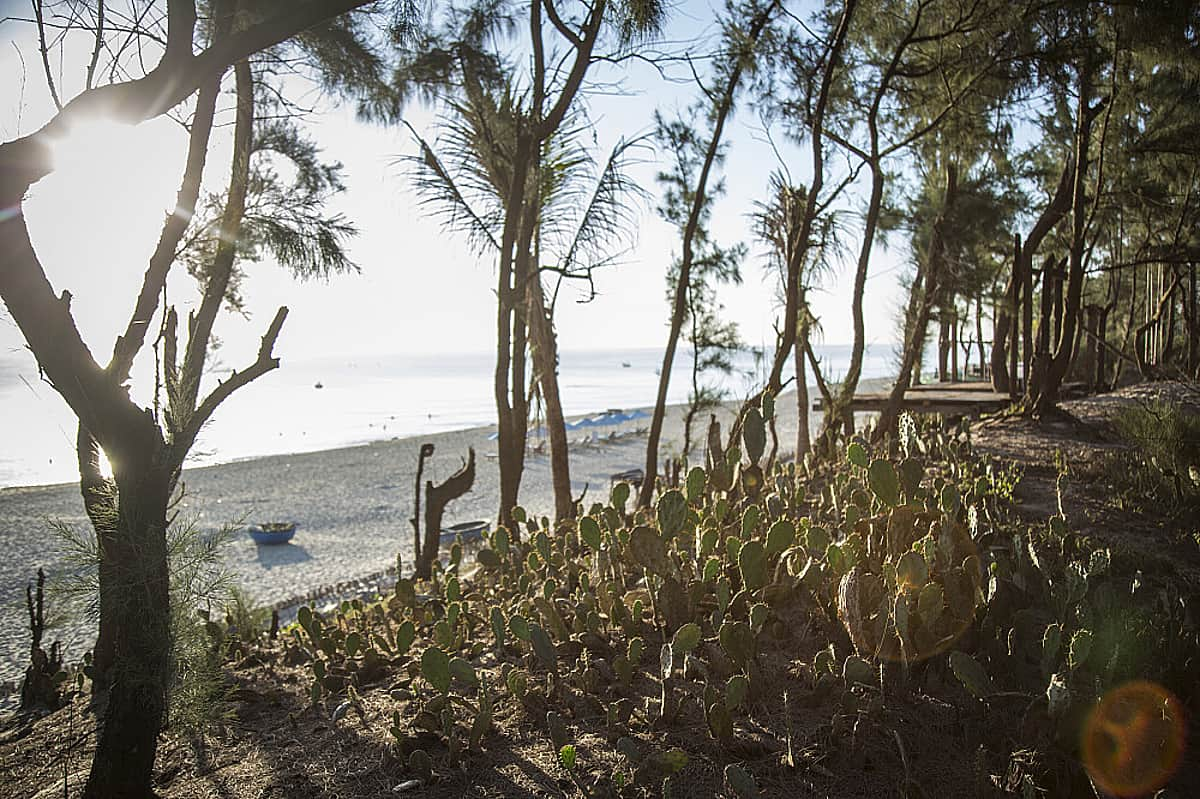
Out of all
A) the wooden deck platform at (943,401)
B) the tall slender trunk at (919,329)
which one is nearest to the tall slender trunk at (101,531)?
the tall slender trunk at (919,329)

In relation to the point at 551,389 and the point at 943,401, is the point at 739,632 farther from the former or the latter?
the point at 943,401


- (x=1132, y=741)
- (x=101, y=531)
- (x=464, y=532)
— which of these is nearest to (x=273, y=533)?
(x=464, y=532)

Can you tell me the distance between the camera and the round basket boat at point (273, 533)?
496 inches

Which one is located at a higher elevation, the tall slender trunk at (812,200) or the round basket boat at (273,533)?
the tall slender trunk at (812,200)

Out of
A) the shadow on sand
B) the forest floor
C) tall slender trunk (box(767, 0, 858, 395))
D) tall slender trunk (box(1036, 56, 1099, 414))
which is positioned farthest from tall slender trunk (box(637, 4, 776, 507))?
the shadow on sand

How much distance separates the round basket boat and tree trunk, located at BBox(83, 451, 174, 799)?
10906 millimetres

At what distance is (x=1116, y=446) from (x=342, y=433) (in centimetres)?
2933

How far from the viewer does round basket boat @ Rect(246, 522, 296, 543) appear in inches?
496

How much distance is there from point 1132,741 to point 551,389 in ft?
19.9

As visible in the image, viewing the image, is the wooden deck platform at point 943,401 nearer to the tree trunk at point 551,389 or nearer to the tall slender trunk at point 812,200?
the tall slender trunk at point 812,200

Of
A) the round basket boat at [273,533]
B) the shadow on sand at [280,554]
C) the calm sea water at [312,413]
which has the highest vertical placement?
the calm sea water at [312,413]

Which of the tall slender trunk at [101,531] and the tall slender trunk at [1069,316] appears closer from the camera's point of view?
the tall slender trunk at [101,531]

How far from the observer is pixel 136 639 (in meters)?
2.42

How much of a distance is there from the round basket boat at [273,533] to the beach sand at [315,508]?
0.57ft
